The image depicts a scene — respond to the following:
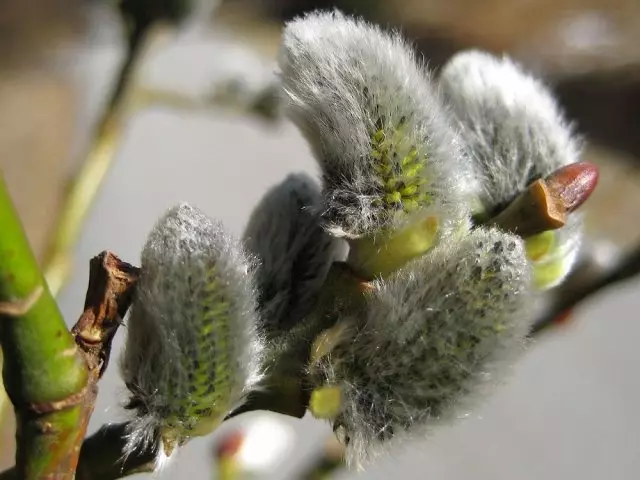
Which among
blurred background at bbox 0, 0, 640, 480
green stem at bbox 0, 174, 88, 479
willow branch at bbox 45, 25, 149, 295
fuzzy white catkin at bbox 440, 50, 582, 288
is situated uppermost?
fuzzy white catkin at bbox 440, 50, 582, 288

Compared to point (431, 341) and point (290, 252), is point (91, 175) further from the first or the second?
point (431, 341)

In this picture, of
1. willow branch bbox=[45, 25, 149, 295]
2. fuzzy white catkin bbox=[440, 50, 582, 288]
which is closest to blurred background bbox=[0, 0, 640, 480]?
willow branch bbox=[45, 25, 149, 295]

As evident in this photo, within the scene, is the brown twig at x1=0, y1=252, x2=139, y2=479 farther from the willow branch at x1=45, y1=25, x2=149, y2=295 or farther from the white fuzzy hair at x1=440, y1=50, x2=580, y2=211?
the willow branch at x1=45, y1=25, x2=149, y2=295

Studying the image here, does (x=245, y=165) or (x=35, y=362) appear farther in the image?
(x=245, y=165)

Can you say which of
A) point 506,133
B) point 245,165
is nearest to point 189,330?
point 506,133

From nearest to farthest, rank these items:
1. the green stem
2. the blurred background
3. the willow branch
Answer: the green stem
the willow branch
the blurred background
